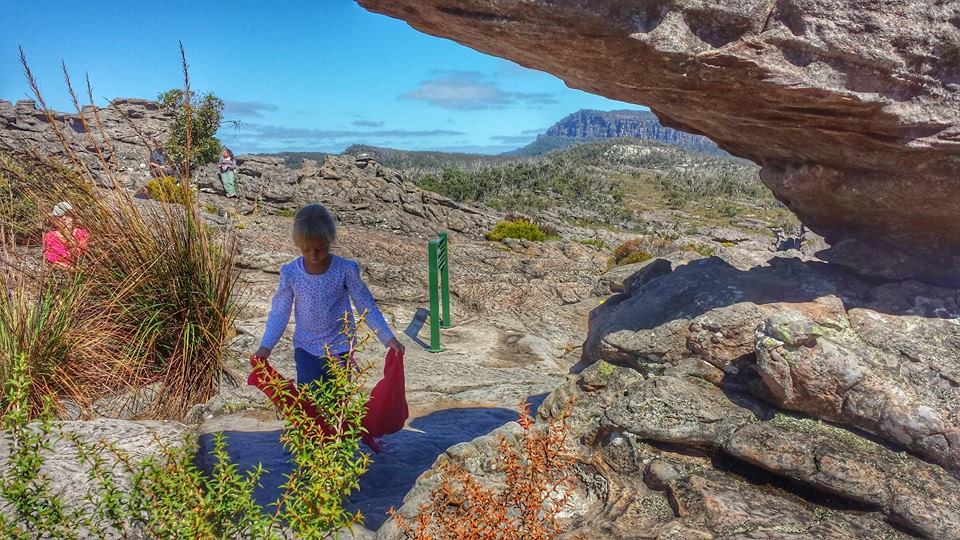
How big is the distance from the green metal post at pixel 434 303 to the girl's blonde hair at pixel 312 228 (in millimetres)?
5033

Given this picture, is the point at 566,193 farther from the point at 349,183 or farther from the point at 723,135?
the point at 723,135

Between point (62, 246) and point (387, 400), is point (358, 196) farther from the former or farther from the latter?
point (387, 400)

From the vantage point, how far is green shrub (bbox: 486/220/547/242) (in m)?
21.8

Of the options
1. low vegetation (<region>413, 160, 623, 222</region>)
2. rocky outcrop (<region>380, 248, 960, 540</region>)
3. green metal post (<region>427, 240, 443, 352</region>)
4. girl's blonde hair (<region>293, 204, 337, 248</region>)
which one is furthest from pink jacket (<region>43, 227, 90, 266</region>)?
low vegetation (<region>413, 160, 623, 222</region>)

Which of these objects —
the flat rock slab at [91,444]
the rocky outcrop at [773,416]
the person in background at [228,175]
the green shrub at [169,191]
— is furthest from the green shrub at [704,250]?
the person in background at [228,175]

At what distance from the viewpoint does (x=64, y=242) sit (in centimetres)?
543

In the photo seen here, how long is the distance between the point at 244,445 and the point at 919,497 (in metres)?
4.16

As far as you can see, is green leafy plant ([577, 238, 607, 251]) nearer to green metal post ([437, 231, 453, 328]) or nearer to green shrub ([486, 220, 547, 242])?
green shrub ([486, 220, 547, 242])

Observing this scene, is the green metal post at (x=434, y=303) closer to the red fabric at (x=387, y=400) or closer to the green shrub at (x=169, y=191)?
the green shrub at (x=169, y=191)

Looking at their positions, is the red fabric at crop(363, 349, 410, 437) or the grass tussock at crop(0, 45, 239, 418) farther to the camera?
the grass tussock at crop(0, 45, 239, 418)

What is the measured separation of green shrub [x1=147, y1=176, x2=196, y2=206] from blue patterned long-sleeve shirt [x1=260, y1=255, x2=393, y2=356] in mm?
1614

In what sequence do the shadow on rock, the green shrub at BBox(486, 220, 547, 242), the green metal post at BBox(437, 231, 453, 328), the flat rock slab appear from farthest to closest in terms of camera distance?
the green shrub at BBox(486, 220, 547, 242)
the green metal post at BBox(437, 231, 453, 328)
the shadow on rock
the flat rock slab

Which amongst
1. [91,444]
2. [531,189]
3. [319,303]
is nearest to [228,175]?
[319,303]

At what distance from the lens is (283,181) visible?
2461 cm
